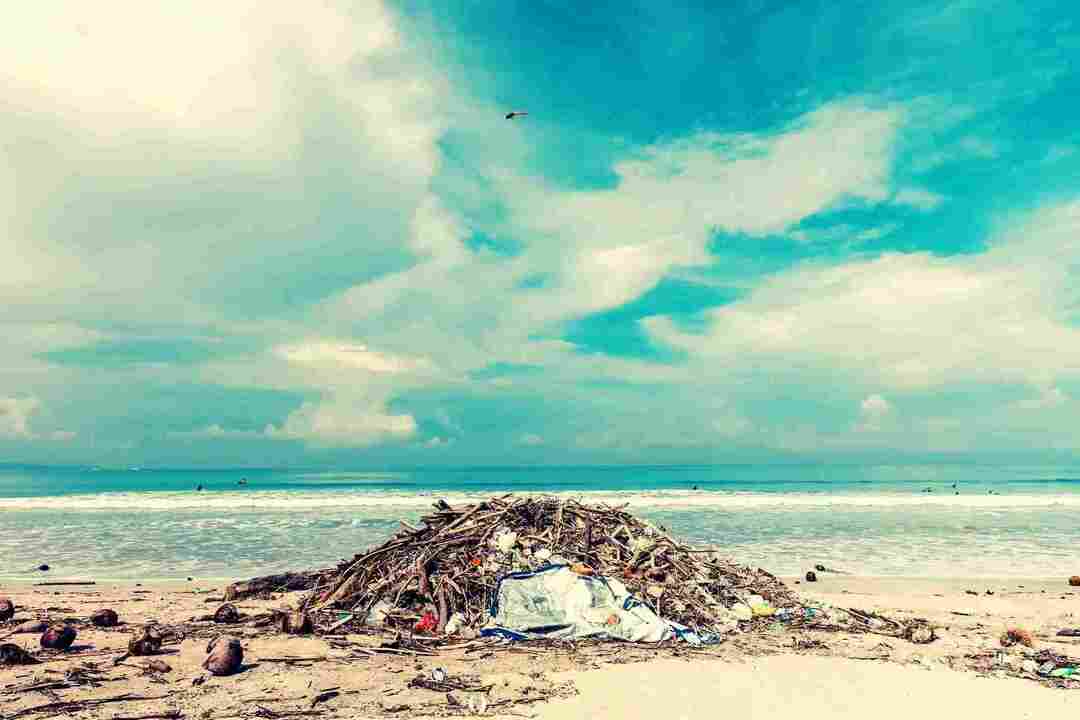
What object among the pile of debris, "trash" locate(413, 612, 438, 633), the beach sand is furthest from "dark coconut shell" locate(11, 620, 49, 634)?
"trash" locate(413, 612, 438, 633)

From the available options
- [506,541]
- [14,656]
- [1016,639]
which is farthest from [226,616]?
[1016,639]

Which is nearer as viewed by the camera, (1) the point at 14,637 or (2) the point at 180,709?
(2) the point at 180,709

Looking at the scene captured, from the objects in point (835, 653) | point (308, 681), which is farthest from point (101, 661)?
point (835, 653)

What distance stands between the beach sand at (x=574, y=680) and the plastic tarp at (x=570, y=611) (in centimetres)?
36

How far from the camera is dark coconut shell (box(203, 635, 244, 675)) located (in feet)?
25.6

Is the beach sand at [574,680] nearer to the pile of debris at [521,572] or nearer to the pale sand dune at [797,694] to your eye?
the pale sand dune at [797,694]

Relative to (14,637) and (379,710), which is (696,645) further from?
(14,637)

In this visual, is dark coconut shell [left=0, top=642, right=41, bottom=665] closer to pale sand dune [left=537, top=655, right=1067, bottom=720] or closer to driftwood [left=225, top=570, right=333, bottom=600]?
driftwood [left=225, top=570, right=333, bottom=600]

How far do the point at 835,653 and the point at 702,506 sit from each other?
98.0 feet

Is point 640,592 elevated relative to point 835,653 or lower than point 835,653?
elevated

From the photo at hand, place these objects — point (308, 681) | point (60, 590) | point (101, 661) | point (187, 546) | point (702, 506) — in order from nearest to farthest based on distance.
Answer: point (308, 681) < point (101, 661) < point (60, 590) < point (187, 546) < point (702, 506)

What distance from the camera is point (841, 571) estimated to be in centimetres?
1662

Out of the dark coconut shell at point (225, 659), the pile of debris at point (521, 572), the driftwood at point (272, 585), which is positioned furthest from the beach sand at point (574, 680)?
the driftwood at point (272, 585)

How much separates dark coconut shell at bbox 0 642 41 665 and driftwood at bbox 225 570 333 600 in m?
4.20
